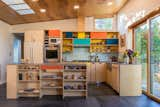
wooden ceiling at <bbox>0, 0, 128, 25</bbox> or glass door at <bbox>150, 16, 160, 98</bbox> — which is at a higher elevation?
wooden ceiling at <bbox>0, 0, 128, 25</bbox>

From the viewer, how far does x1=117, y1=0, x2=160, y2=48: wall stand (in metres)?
6.10

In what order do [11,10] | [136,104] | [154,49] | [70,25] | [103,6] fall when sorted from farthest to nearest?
[70,25] < [103,6] < [11,10] < [154,49] < [136,104]

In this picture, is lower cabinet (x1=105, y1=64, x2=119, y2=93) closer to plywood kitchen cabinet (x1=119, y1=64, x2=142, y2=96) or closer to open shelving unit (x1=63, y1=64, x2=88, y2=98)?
plywood kitchen cabinet (x1=119, y1=64, x2=142, y2=96)

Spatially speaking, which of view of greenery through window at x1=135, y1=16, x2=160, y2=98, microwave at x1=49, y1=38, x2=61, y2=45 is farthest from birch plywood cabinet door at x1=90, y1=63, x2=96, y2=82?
view of greenery through window at x1=135, y1=16, x2=160, y2=98

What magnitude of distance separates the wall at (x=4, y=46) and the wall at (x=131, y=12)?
522 cm

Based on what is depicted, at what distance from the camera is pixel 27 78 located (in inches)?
246

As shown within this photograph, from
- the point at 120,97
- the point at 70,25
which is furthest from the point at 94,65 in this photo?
the point at 120,97

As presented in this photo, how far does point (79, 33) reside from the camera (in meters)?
10.1

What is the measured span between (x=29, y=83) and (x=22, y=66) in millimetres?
571

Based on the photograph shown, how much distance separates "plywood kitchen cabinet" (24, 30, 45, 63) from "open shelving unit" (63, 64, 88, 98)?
9.66 feet

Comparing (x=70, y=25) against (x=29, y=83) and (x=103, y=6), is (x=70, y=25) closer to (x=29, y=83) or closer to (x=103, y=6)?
(x=103, y=6)

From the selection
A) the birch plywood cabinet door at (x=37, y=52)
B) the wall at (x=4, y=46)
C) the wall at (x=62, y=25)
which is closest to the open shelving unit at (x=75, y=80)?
the birch plywood cabinet door at (x=37, y=52)

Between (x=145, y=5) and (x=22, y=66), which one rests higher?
(x=145, y=5)

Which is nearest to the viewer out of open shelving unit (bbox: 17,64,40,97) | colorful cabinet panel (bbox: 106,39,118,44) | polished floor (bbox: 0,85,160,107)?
polished floor (bbox: 0,85,160,107)
